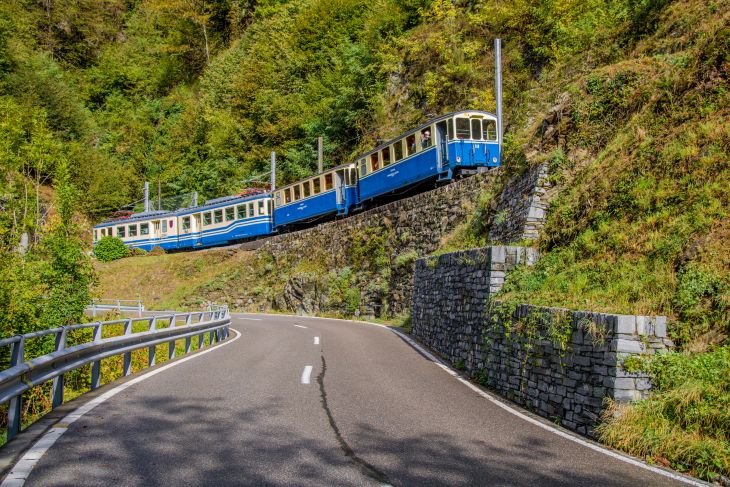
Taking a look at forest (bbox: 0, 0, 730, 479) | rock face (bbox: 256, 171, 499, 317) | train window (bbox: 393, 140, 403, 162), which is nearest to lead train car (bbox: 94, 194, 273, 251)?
forest (bbox: 0, 0, 730, 479)

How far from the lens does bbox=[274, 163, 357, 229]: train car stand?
3266 cm

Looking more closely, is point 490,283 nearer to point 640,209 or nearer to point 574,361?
point 640,209

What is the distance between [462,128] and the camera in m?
23.9

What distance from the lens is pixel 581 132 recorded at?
14148 mm

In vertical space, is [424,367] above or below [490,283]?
below

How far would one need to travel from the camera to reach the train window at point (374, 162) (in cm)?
2925

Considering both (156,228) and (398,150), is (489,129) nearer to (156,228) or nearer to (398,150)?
(398,150)

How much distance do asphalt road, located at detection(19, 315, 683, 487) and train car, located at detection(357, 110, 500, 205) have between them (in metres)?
15.4

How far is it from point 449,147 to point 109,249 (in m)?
34.5

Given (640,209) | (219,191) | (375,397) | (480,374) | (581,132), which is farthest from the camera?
(219,191)

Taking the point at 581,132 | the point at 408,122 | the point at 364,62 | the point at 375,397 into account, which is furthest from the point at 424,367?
the point at 364,62

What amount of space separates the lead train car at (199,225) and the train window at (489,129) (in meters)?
19.4

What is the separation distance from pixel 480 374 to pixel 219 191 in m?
48.9

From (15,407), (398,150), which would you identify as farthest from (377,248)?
(15,407)
